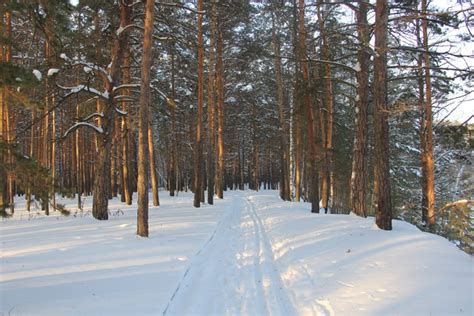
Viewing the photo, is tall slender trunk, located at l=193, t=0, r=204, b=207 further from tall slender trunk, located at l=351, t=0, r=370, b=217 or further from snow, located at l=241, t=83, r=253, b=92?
snow, located at l=241, t=83, r=253, b=92

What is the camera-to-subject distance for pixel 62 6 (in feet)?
19.4

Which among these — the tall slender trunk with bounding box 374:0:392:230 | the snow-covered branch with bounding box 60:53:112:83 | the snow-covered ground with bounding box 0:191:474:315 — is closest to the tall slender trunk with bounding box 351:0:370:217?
the tall slender trunk with bounding box 374:0:392:230

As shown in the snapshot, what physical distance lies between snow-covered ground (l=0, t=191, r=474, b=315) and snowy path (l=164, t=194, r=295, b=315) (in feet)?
0.05

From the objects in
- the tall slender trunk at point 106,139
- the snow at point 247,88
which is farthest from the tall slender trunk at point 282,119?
the tall slender trunk at point 106,139

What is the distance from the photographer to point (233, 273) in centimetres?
680

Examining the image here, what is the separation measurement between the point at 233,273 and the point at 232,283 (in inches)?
23.5

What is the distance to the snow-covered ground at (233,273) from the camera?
506 centimetres

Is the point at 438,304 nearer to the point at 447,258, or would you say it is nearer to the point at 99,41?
the point at 447,258

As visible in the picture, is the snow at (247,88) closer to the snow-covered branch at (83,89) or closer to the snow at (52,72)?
the snow-covered branch at (83,89)

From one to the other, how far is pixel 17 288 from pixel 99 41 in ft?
29.3

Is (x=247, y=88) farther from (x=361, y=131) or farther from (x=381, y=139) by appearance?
(x=381, y=139)

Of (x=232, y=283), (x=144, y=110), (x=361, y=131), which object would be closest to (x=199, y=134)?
(x=361, y=131)

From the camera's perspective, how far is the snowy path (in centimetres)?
513

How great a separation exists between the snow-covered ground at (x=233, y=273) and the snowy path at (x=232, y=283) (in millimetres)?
17
